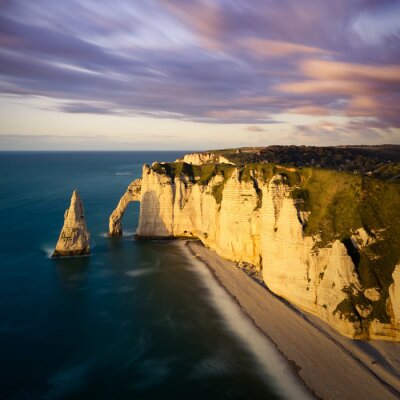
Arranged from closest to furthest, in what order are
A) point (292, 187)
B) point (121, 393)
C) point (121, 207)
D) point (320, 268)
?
point (121, 393)
point (320, 268)
point (292, 187)
point (121, 207)

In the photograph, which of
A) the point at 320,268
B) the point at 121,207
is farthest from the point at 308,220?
the point at 121,207

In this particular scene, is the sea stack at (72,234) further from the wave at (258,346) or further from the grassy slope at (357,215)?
the grassy slope at (357,215)

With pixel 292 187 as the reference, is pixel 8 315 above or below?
below

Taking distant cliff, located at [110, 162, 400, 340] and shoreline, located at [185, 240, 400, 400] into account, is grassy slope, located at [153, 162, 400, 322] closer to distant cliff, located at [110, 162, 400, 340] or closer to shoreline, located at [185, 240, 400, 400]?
distant cliff, located at [110, 162, 400, 340]

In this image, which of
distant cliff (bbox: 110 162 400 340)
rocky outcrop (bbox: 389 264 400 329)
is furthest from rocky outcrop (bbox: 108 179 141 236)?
rocky outcrop (bbox: 389 264 400 329)

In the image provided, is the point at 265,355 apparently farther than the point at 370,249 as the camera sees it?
No

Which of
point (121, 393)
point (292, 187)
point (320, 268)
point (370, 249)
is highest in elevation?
point (292, 187)

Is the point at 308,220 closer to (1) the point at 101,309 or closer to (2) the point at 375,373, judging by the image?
(2) the point at 375,373
